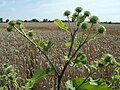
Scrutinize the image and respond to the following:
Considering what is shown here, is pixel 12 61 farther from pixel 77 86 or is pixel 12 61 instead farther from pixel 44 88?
pixel 77 86

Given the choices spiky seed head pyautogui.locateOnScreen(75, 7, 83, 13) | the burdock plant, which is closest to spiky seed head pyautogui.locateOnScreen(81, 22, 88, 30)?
the burdock plant

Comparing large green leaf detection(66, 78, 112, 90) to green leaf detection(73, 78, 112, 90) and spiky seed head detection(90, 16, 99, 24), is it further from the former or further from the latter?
spiky seed head detection(90, 16, 99, 24)

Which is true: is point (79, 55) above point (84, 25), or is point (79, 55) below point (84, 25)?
below

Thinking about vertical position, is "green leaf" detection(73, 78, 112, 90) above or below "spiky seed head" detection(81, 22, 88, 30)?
below

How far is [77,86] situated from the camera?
1.15 m

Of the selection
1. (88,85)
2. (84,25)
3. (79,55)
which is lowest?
(88,85)

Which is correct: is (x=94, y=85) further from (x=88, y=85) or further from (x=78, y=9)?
(x=78, y=9)

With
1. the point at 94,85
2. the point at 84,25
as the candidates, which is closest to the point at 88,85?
the point at 94,85

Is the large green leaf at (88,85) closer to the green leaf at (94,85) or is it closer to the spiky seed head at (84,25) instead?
the green leaf at (94,85)

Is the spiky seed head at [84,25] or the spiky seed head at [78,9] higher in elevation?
the spiky seed head at [78,9]

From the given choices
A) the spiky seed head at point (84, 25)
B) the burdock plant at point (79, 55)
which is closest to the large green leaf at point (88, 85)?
the burdock plant at point (79, 55)

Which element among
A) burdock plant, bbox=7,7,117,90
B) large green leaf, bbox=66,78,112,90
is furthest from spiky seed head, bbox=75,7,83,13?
large green leaf, bbox=66,78,112,90

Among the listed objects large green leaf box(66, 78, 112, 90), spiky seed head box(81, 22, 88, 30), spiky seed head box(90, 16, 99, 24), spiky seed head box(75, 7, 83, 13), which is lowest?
large green leaf box(66, 78, 112, 90)

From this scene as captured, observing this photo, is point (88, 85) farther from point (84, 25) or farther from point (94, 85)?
point (84, 25)
